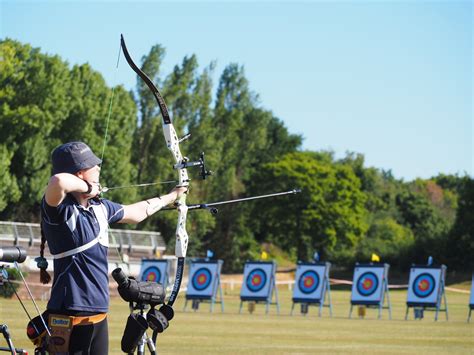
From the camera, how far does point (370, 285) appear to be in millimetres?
24984

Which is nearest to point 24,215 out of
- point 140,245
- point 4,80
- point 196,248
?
point 4,80

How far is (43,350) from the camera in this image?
6.12 metres

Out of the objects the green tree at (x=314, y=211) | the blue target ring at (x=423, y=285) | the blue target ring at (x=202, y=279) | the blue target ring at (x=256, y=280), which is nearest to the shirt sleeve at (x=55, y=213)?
the blue target ring at (x=423, y=285)

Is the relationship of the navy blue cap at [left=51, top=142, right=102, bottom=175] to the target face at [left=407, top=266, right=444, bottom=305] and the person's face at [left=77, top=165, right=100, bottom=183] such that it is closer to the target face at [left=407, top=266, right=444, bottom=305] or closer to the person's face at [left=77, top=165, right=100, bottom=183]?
the person's face at [left=77, top=165, right=100, bottom=183]

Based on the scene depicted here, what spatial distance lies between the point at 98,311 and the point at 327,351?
7850mm

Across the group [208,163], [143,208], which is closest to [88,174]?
[143,208]

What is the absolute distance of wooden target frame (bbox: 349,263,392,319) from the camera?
24.5 metres

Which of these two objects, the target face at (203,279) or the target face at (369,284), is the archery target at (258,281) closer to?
the target face at (203,279)

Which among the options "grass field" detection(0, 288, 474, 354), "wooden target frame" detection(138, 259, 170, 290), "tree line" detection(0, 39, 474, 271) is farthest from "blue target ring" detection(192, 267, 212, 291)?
"tree line" detection(0, 39, 474, 271)

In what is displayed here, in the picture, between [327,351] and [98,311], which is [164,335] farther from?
[98,311]

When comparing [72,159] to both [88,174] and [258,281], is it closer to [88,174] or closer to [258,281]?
[88,174]

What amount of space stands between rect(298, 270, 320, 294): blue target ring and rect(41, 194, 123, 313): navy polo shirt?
19273 millimetres

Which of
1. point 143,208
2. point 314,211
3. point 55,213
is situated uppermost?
point 314,211

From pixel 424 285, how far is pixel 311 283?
2.82m
